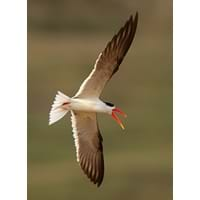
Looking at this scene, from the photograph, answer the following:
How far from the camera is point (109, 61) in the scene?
5.42ft

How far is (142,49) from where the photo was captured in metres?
1.68

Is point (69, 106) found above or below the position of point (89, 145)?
above

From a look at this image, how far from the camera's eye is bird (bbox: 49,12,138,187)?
1636mm

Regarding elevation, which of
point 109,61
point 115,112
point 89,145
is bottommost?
point 89,145

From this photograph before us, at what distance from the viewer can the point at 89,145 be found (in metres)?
1.66

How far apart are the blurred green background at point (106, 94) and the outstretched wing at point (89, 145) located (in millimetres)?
18
